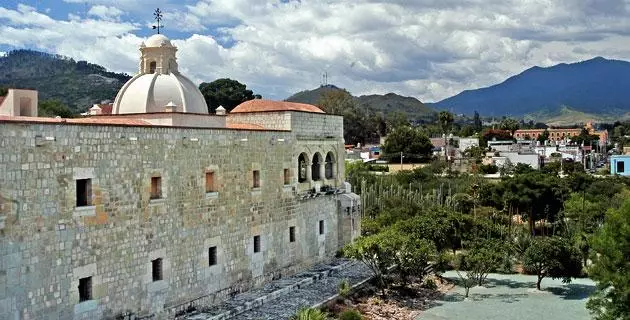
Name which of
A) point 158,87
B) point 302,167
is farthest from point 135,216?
point 302,167

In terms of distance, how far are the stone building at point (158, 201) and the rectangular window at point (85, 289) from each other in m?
0.03

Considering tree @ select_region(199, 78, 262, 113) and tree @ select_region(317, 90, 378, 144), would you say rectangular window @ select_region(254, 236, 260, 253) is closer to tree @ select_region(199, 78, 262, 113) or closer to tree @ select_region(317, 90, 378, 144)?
tree @ select_region(199, 78, 262, 113)

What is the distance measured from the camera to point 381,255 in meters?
22.9

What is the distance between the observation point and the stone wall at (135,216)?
507 inches

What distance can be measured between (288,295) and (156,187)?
6637 mm

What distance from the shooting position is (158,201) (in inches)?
663

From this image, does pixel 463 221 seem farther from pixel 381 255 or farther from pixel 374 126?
pixel 374 126

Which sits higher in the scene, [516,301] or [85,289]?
[85,289]

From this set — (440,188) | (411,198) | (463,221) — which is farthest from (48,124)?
(440,188)

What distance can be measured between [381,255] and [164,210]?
8.78 meters

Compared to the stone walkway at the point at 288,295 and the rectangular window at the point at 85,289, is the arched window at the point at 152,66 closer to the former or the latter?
the stone walkway at the point at 288,295

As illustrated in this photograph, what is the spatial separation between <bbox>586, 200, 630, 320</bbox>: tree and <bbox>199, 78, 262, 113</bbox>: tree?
41.7 m

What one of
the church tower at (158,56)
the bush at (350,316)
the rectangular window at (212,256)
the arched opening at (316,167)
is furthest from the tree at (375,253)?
the church tower at (158,56)

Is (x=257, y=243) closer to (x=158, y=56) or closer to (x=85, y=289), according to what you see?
(x=158, y=56)
